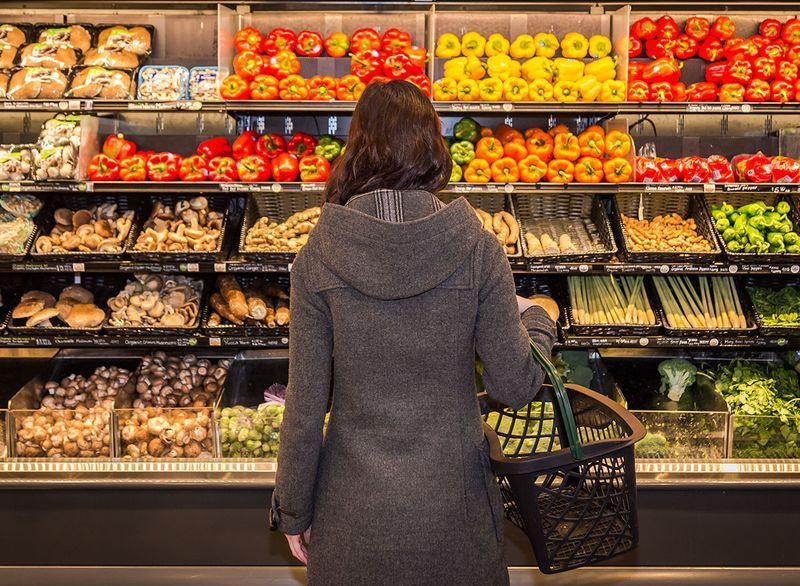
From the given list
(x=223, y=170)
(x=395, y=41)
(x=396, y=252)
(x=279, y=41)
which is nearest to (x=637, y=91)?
(x=395, y=41)

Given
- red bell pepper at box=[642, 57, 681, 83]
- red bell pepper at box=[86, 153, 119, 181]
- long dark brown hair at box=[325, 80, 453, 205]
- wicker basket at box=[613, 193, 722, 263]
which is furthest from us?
red bell pepper at box=[642, 57, 681, 83]

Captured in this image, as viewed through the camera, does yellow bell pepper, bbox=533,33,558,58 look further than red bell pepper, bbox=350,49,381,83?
Yes

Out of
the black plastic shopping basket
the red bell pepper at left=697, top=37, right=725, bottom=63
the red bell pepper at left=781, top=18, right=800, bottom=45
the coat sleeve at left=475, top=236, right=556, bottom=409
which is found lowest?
the black plastic shopping basket

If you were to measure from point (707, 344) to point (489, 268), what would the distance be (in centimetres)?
237

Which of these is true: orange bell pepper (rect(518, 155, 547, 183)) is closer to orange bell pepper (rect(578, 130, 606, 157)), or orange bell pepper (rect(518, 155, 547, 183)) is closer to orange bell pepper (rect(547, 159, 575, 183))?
orange bell pepper (rect(547, 159, 575, 183))

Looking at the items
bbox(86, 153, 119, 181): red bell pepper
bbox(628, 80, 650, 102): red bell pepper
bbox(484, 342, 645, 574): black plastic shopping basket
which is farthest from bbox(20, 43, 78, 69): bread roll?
bbox(484, 342, 645, 574): black plastic shopping basket

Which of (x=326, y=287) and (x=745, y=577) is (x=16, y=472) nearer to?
(x=326, y=287)

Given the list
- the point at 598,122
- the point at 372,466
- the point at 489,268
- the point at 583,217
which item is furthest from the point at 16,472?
the point at 598,122

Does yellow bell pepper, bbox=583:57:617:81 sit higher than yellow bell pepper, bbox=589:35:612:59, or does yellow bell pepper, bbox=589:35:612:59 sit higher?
yellow bell pepper, bbox=589:35:612:59

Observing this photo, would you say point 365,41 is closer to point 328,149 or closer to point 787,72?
point 328,149

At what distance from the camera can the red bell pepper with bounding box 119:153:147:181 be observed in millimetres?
3869

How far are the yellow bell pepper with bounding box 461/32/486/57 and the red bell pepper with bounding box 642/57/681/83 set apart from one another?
2.74ft

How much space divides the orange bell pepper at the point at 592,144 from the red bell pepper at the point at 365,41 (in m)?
1.14

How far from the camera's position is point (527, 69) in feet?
12.9
